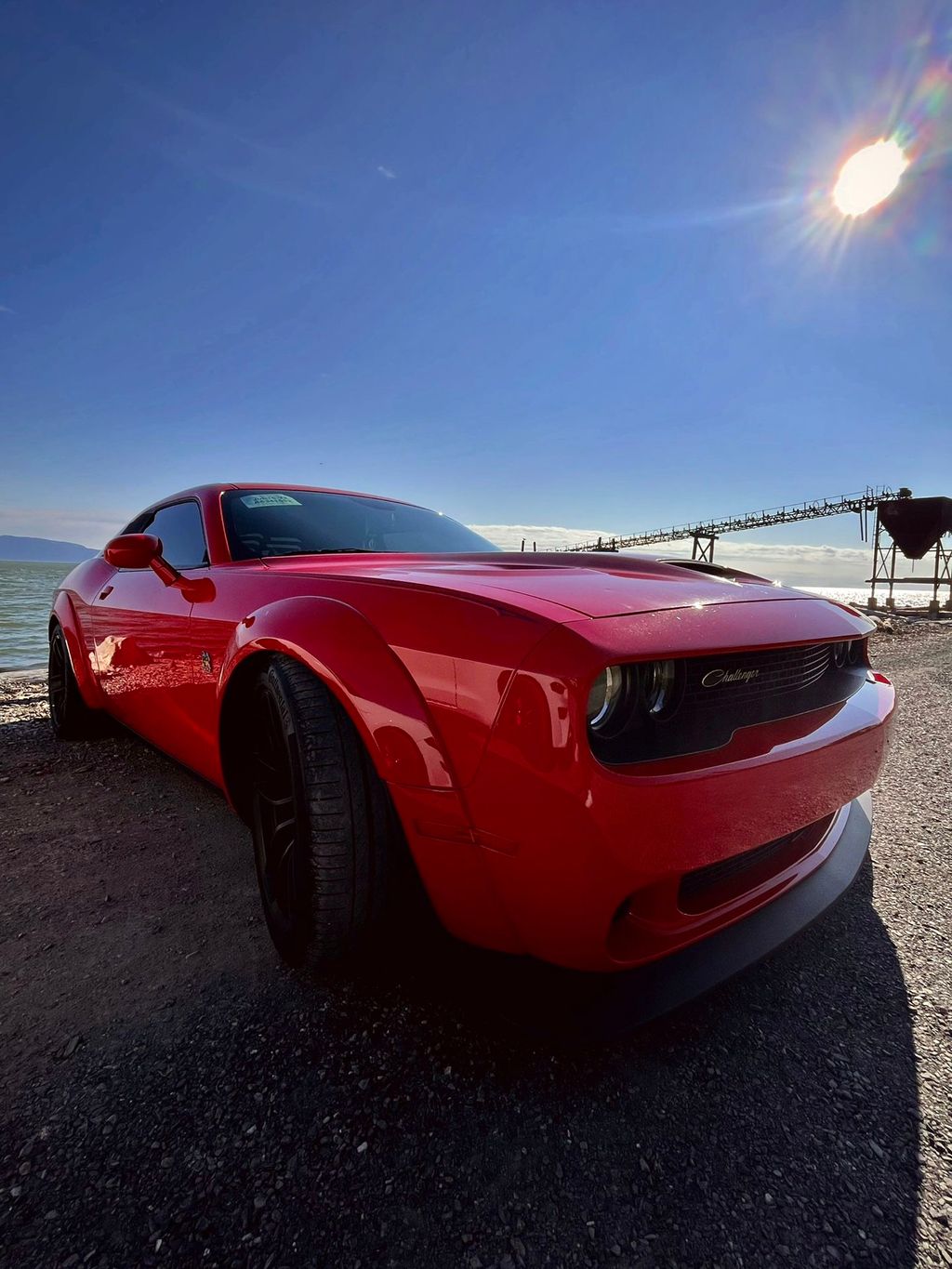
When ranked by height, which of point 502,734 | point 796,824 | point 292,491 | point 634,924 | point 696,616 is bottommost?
point 634,924

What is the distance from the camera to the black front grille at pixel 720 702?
3.53 feet

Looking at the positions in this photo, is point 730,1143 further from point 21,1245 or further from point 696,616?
point 21,1245

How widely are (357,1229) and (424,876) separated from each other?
52 cm

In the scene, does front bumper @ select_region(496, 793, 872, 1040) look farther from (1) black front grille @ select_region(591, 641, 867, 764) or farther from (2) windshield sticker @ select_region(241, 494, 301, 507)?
(2) windshield sticker @ select_region(241, 494, 301, 507)

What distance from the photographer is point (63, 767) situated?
3107 millimetres

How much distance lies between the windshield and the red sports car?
1.42ft

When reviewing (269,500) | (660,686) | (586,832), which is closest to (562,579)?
(660,686)

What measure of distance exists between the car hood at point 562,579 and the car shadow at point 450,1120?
726 mm

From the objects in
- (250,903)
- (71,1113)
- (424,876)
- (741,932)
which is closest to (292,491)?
(250,903)

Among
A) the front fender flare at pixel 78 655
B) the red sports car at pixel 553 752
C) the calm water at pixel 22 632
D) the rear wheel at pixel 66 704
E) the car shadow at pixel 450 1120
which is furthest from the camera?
the calm water at pixel 22 632

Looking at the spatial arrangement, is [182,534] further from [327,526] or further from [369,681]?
[369,681]

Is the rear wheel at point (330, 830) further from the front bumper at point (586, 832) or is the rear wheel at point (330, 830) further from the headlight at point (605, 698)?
the headlight at point (605, 698)

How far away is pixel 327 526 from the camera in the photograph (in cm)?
241

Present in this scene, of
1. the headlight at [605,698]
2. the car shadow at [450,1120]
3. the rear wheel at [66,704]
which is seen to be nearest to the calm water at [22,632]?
the rear wheel at [66,704]
